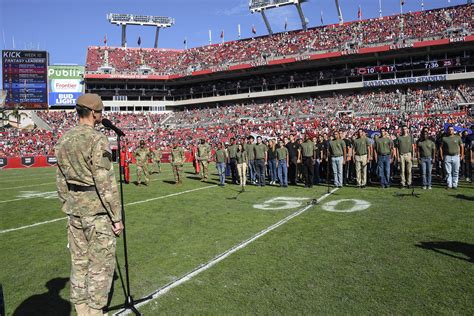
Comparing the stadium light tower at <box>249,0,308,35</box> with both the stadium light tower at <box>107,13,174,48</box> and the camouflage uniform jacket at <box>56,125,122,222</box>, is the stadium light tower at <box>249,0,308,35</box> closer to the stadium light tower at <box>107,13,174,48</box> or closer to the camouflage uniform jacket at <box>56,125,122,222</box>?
the stadium light tower at <box>107,13,174,48</box>

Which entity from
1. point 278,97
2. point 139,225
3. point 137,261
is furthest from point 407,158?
point 278,97

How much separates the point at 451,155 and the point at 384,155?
75.4 inches

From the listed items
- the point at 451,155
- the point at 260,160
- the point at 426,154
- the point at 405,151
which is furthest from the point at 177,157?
the point at 451,155

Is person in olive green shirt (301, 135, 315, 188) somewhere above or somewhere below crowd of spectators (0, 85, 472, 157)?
below

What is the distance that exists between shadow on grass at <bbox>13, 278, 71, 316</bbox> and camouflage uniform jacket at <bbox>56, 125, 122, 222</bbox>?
1.52 meters

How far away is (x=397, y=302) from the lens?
4.08m

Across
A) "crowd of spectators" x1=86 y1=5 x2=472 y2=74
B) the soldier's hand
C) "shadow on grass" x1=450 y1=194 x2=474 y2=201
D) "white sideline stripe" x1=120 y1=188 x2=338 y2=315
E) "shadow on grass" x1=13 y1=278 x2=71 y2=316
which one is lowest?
"shadow on grass" x1=13 y1=278 x2=71 y2=316

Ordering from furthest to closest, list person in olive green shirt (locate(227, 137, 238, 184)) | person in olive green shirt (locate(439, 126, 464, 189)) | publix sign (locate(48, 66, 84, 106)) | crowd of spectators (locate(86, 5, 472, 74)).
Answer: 1. publix sign (locate(48, 66, 84, 106))
2. crowd of spectators (locate(86, 5, 472, 74))
3. person in olive green shirt (locate(227, 137, 238, 184))
4. person in olive green shirt (locate(439, 126, 464, 189))

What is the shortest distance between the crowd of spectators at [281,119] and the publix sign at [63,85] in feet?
11.5

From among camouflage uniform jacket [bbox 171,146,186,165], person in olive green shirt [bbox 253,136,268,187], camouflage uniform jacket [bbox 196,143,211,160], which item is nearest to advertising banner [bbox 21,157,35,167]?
camouflage uniform jacket [bbox 171,146,186,165]

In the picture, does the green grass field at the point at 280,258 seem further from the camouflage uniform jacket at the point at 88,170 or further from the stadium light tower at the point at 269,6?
the stadium light tower at the point at 269,6

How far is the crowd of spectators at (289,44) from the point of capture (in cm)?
4662

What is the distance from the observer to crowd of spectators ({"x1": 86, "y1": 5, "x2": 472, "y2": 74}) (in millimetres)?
46625

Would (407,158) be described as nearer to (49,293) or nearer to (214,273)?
(214,273)
